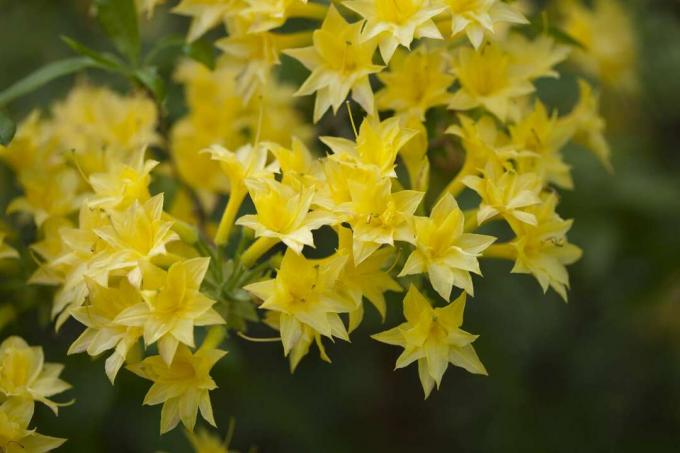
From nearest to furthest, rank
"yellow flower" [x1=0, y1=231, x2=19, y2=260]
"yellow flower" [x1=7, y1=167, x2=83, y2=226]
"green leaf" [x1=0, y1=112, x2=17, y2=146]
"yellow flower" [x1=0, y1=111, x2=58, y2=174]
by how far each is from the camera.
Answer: "green leaf" [x1=0, y1=112, x2=17, y2=146], "yellow flower" [x1=0, y1=231, x2=19, y2=260], "yellow flower" [x1=7, y1=167, x2=83, y2=226], "yellow flower" [x1=0, y1=111, x2=58, y2=174]

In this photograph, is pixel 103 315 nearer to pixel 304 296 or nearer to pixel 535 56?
pixel 304 296

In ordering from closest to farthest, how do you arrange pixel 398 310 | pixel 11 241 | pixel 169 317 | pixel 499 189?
pixel 169 317 → pixel 499 189 → pixel 11 241 → pixel 398 310

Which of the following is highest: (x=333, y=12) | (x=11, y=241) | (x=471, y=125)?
(x=333, y=12)

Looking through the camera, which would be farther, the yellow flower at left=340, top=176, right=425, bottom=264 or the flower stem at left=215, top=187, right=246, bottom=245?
the flower stem at left=215, top=187, right=246, bottom=245

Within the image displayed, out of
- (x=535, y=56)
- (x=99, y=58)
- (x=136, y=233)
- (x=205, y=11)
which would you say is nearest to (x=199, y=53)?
(x=205, y=11)

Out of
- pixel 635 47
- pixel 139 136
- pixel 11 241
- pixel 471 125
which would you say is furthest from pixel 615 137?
pixel 11 241

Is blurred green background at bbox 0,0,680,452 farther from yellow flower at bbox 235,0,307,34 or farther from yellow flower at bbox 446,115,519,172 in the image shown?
yellow flower at bbox 235,0,307,34

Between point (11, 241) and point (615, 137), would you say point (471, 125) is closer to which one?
point (11, 241)

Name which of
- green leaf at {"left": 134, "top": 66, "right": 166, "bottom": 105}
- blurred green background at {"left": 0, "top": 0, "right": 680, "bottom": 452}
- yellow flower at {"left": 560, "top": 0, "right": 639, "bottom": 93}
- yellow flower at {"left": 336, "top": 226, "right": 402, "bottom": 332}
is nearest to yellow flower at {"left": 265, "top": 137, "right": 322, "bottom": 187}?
yellow flower at {"left": 336, "top": 226, "right": 402, "bottom": 332}
